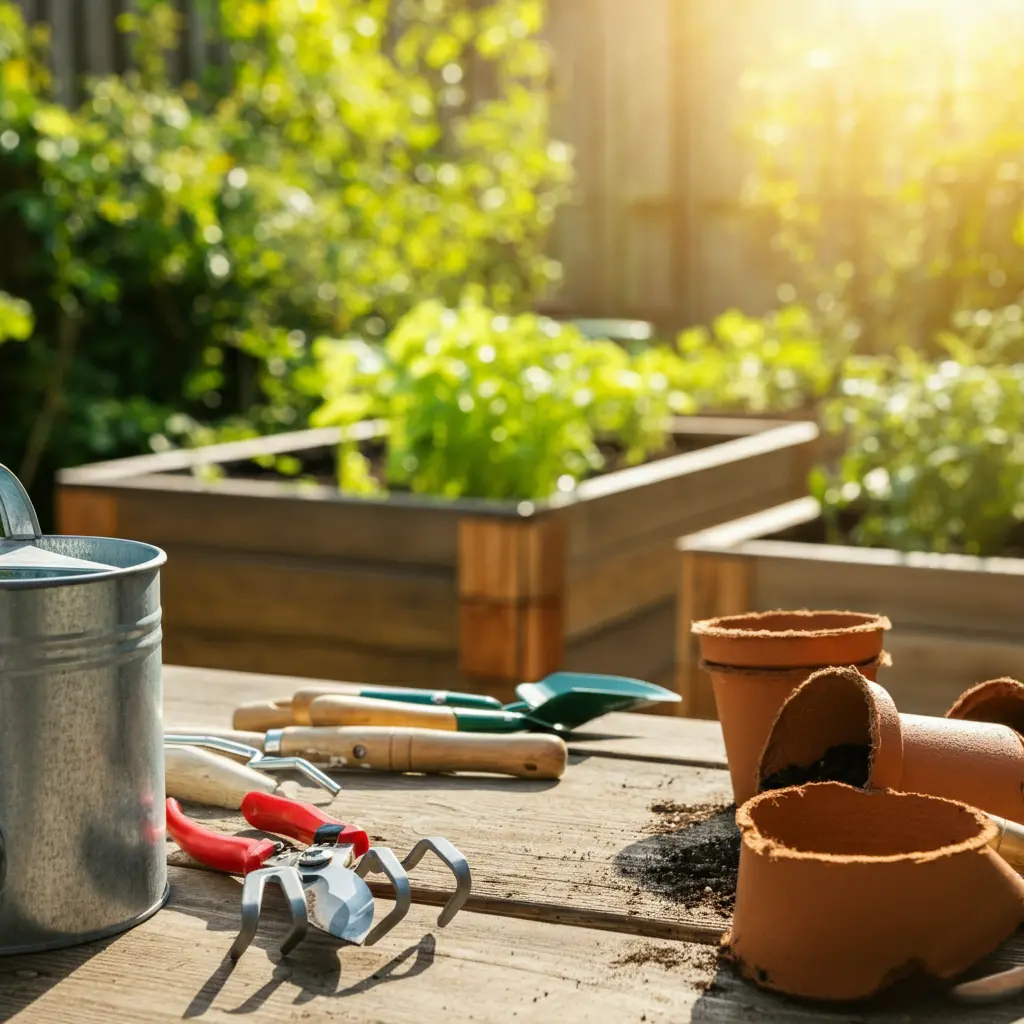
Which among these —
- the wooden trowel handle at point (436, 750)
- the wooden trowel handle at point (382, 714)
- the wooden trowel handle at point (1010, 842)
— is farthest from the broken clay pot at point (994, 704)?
the wooden trowel handle at point (382, 714)

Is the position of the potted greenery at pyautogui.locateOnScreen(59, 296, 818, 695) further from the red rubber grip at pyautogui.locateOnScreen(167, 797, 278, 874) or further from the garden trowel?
the red rubber grip at pyautogui.locateOnScreen(167, 797, 278, 874)

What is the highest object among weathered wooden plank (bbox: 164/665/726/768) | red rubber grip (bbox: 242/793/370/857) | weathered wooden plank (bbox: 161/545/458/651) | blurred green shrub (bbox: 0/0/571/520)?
blurred green shrub (bbox: 0/0/571/520)

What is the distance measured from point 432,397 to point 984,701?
2040 mm

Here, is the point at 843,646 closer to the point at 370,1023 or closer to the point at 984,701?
the point at 984,701

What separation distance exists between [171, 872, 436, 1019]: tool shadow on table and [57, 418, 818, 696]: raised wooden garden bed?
1.72m

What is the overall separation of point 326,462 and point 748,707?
8.91 ft

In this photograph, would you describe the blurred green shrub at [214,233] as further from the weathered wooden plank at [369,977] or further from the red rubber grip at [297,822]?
the weathered wooden plank at [369,977]

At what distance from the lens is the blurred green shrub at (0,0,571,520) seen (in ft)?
14.3

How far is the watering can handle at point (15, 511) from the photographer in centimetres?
95

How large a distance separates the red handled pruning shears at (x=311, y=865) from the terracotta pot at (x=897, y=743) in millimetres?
251

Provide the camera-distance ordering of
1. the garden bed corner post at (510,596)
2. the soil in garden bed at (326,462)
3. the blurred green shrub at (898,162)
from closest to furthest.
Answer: the garden bed corner post at (510,596)
the soil in garden bed at (326,462)
the blurred green shrub at (898,162)

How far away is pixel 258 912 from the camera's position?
86 centimetres

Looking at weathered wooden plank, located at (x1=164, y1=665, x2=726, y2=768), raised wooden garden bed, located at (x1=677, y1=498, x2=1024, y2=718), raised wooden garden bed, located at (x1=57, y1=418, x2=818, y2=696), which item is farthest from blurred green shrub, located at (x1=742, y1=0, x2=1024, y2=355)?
weathered wooden plank, located at (x1=164, y1=665, x2=726, y2=768)

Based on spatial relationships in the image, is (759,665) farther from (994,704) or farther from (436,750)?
(436,750)
